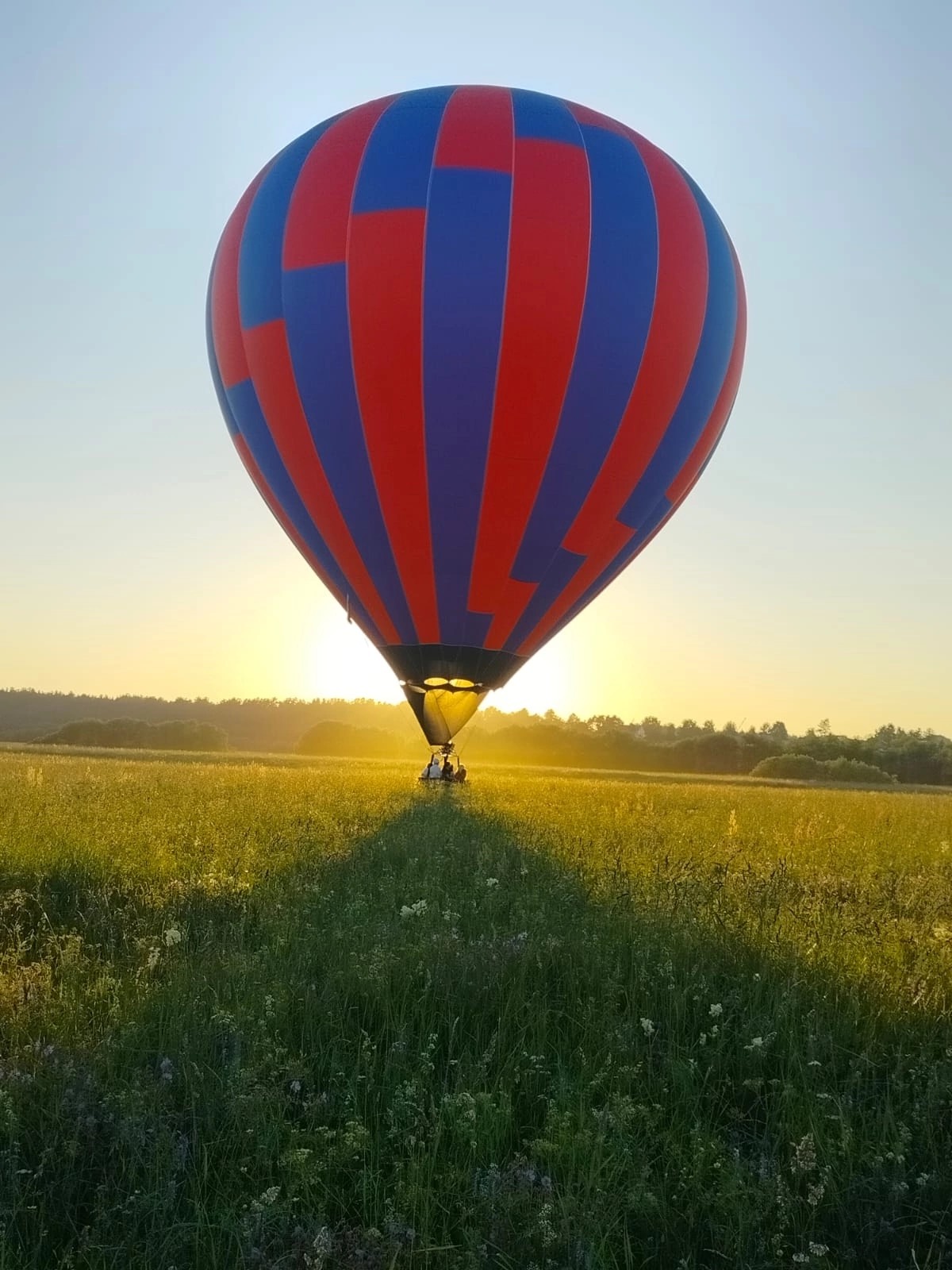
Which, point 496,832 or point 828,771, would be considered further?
point 828,771

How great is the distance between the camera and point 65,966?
4.01 metres

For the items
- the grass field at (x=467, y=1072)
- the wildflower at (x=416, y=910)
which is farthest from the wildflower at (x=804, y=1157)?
the wildflower at (x=416, y=910)

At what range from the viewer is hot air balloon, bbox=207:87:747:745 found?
492 inches

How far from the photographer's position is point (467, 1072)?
10.4ft

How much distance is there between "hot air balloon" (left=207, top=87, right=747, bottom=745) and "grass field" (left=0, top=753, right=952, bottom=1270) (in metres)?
7.70

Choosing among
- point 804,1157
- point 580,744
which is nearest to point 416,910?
point 804,1157

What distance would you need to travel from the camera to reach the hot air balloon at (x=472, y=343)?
12.5 metres

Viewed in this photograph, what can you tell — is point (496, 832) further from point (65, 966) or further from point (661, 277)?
point (661, 277)

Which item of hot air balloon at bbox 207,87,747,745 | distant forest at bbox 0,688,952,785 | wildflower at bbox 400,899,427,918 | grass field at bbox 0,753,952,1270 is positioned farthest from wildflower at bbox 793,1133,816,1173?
distant forest at bbox 0,688,952,785

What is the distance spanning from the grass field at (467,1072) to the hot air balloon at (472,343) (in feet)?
25.3

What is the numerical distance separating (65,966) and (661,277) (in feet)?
39.0

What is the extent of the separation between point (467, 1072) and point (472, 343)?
35.1 ft

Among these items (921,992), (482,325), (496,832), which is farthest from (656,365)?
(921,992)

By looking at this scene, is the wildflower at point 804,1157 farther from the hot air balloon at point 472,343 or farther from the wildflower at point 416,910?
the hot air balloon at point 472,343
